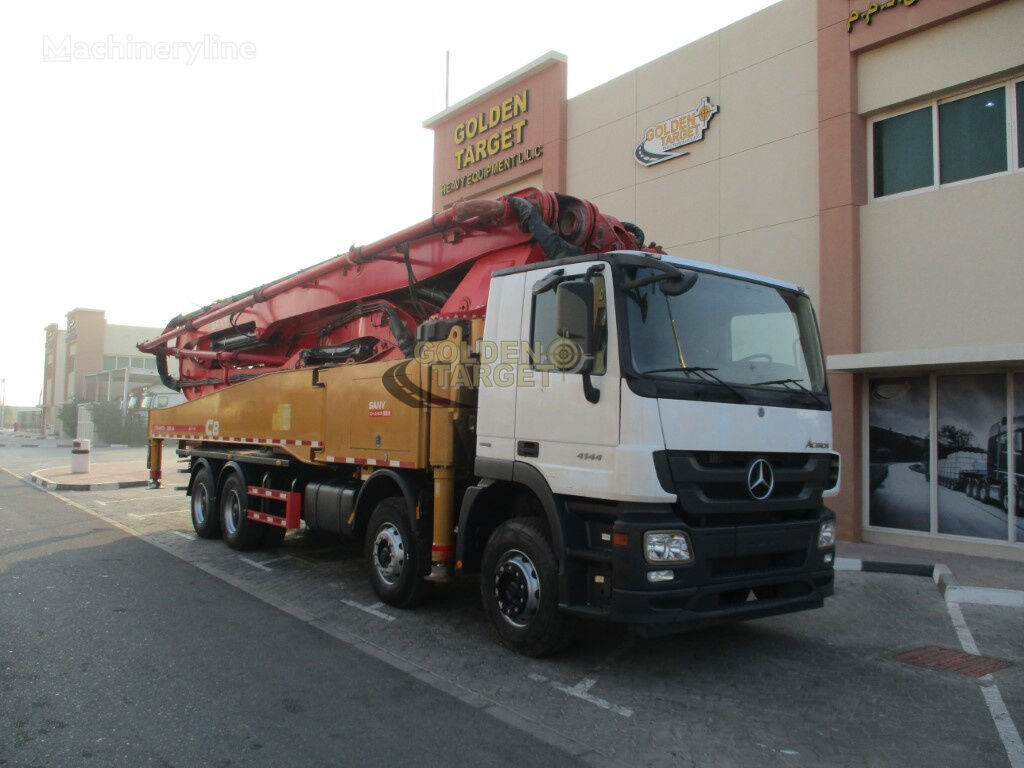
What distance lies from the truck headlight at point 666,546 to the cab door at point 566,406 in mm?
437

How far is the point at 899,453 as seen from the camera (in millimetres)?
10430

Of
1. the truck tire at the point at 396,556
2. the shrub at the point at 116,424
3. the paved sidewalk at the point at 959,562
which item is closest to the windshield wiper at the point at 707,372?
the truck tire at the point at 396,556

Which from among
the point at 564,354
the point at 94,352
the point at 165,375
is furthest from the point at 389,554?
the point at 94,352

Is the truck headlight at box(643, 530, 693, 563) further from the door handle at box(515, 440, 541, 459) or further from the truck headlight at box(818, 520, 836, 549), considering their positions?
the truck headlight at box(818, 520, 836, 549)

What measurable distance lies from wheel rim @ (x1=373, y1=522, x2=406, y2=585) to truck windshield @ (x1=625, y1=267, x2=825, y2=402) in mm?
3037

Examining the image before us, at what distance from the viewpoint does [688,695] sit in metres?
4.84

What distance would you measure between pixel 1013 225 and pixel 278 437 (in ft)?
29.8

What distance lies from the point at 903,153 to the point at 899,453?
4.06m

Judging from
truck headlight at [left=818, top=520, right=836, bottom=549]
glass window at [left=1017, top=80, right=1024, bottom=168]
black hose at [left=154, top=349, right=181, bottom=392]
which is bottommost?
truck headlight at [left=818, top=520, right=836, bottom=549]

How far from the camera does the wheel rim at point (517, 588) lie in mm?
5344

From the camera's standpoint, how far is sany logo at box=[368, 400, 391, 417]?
22.5 ft

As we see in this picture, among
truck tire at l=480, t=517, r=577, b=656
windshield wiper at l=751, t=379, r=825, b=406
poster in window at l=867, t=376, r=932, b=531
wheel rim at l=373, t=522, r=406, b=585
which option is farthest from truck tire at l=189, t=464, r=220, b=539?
poster in window at l=867, t=376, r=932, b=531

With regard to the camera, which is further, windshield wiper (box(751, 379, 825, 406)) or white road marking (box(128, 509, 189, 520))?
white road marking (box(128, 509, 189, 520))

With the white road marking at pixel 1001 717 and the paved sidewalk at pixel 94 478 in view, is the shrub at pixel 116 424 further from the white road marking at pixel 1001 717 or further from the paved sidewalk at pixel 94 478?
the white road marking at pixel 1001 717
